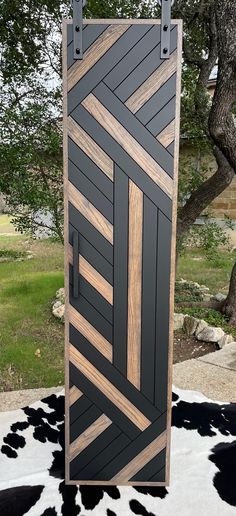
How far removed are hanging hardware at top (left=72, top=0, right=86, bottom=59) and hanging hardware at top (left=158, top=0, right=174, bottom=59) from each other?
31cm

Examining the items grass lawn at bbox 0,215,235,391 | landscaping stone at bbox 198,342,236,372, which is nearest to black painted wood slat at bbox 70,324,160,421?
grass lawn at bbox 0,215,235,391

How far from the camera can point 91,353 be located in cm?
194

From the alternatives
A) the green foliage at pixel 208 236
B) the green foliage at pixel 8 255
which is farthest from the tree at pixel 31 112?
the green foliage at pixel 8 255

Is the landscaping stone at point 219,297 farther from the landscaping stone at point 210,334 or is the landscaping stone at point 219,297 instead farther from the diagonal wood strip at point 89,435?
the diagonal wood strip at point 89,435

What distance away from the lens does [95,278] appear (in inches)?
73.7

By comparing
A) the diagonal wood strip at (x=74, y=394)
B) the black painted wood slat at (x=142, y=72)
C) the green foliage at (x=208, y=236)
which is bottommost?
the green foliage at (x=208, y=236)

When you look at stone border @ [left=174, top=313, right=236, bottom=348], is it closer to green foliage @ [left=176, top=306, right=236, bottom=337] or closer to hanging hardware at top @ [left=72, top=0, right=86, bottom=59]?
green foliage @ [left=176, top=306, right=236, bottom=337]

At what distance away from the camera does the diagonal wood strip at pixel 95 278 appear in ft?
6.09

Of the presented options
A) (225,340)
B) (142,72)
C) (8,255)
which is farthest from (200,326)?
(8,255)

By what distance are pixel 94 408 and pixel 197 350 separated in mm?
2129

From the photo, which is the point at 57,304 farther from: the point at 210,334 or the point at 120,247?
the point at 120,247

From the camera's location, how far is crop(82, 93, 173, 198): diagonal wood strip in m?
1.75

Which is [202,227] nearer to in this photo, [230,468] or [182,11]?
[182,11]

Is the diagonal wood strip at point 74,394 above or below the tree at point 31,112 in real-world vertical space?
below
